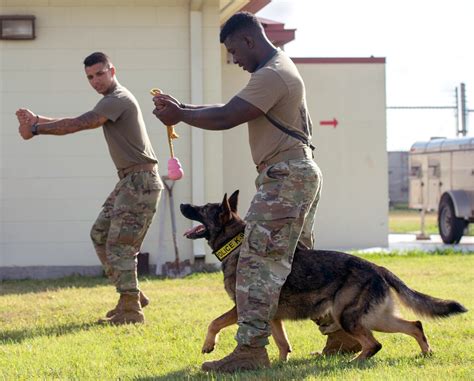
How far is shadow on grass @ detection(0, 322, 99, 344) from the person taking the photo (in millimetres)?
8321

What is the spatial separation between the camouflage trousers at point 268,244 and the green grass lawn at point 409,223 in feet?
59.6

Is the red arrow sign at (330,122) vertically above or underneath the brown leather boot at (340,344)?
above

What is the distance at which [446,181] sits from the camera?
20406mm

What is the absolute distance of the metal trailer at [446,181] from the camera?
19.5 metres

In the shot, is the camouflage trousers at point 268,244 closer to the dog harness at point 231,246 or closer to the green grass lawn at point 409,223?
the dog harness at point 231,246

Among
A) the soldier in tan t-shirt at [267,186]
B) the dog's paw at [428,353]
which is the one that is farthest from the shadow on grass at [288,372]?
the dog's paw at [428,353]

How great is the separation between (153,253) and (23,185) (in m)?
2.06

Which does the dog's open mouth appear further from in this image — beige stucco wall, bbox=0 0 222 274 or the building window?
the building window

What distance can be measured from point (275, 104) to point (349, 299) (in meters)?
1.41

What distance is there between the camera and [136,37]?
14.0m

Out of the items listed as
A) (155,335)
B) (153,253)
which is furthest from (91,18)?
(155,335)

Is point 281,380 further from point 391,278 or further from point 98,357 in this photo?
point 98,357

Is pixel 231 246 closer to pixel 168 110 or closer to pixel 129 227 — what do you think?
pixel 168 110

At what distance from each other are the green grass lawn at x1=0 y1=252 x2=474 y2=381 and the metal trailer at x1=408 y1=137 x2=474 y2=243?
293 inches
